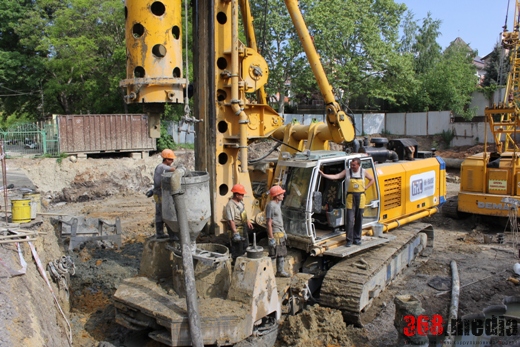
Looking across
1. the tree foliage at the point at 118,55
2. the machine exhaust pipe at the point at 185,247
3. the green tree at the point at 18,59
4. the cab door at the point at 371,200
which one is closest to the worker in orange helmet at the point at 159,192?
the machine exhaust pipe at the point at 185,247

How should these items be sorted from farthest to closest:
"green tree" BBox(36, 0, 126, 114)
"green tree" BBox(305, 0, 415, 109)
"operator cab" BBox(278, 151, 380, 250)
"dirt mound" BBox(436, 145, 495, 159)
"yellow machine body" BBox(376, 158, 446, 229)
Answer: "green tree" BBox(305, 0, 415, 109) → "dirt mound" BBox(436, 145, 495, 159) → "green tree" BBox(36, 0, 126, 114) → "yellow machine body" BBox(376, 158, 446, 229) → "operator cab" BBox(278, 151, 380, 250)

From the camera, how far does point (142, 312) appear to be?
525 centimetres

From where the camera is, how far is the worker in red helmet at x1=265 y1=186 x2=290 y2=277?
6.34 meters

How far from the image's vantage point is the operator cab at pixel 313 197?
6715 mm

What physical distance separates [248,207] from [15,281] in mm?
3229

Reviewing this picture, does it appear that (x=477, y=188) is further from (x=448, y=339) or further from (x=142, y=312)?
(x=142, y=312)

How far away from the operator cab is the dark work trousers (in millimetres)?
274

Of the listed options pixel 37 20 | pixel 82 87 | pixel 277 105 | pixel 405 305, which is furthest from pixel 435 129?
pixel 405 305

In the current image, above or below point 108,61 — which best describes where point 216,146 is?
below

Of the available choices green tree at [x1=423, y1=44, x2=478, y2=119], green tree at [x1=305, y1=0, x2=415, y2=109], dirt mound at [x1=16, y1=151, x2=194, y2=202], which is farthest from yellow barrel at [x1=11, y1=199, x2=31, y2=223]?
green tree at [x1=423, y1=44, x2=478, y2=119]

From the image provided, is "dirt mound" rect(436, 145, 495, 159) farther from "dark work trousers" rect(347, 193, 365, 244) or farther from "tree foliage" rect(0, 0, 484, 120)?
"dark work trousers" rect(347, 193, 365, 244)

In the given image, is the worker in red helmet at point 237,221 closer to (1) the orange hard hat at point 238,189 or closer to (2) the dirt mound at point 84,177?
(1) the orange hard hat at point 238,189

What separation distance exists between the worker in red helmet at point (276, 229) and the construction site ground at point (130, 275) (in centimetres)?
79

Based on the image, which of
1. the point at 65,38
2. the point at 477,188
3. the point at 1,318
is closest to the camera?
the point at 1,318
